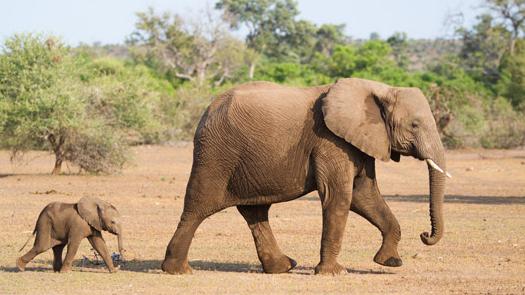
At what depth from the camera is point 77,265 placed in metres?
13.2

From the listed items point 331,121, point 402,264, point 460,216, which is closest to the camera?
point 331,121

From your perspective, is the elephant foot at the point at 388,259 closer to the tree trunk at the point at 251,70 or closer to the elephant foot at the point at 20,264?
the elephant foot at the point at 20,264

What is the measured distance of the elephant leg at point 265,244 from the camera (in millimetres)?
12555

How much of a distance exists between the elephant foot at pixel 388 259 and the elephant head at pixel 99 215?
9.39 ft

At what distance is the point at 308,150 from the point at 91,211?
2.45 m

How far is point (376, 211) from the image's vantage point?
12.7 metres

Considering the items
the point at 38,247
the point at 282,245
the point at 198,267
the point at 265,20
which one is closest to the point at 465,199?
the point at 282,245

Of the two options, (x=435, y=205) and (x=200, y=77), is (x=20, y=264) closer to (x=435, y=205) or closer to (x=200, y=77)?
(x=435, y=205)

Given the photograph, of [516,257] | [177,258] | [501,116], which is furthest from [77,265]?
[501,116]

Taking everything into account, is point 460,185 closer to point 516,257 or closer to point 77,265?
point 516,257

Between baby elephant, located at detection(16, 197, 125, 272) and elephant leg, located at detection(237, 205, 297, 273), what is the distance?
61.4 inches

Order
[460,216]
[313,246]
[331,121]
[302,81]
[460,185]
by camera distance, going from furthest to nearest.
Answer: [302,81], [460,185], [460,216], [313,246], [331,121]

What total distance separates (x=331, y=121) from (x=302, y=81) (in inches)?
1859

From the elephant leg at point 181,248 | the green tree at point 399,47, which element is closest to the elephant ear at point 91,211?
the elephant leg at point 181,248
